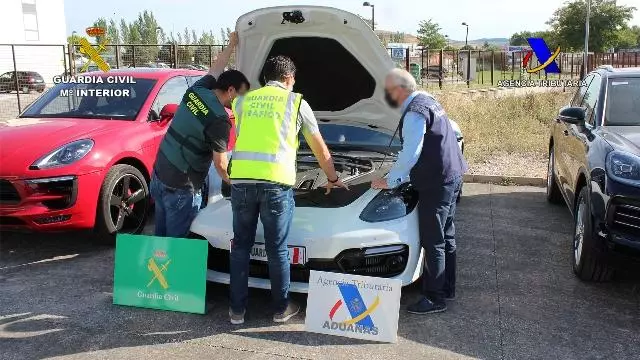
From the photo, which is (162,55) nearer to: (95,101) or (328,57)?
(95,101)

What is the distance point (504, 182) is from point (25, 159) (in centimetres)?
597

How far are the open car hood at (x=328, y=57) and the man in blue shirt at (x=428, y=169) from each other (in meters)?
0.84

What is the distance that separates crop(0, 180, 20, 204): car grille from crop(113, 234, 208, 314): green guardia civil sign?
4.63 feet

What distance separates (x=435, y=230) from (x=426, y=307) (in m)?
0.54

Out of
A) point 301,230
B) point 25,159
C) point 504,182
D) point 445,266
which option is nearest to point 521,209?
point 504,182

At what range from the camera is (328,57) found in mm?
4977

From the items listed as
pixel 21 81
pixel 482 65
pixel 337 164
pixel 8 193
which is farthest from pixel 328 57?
pixel 482 65

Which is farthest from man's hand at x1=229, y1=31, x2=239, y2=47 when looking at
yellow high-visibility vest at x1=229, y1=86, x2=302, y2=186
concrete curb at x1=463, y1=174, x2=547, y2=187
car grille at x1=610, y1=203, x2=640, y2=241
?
concrete curb at x1=463, y1=174, x2=547, y2=187

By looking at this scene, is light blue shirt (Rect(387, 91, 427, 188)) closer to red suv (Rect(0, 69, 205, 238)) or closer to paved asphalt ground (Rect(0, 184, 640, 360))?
paved asphalt ground (Rect(0, 184, 640, 360))

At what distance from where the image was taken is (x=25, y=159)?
15.7ft

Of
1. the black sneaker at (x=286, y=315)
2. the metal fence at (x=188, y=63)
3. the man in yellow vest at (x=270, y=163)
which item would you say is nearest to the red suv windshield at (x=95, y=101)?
the man in yellow vest at (x=270, y=163)

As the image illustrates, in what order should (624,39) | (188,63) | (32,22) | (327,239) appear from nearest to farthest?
(327,239) → (188,63) → (624,39) → (32,22)

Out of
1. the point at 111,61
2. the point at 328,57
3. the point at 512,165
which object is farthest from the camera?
the point at 111,61

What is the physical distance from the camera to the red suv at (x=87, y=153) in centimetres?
474
